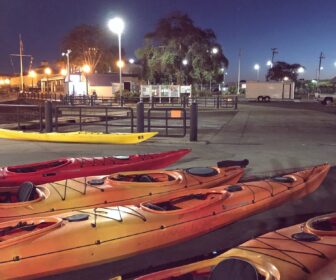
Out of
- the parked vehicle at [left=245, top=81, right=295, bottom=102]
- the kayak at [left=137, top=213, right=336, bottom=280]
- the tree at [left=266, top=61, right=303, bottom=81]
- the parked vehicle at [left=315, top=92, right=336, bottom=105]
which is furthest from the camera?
the tree at [left=266, top=61, right=303, bottom=81]

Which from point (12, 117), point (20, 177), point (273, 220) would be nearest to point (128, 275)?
point (273, 220)

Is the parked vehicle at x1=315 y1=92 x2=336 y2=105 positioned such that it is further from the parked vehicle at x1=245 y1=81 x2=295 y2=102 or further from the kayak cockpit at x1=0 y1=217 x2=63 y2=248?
the kayak cockpit at x1=0 y1=217 x2=63 y2=248

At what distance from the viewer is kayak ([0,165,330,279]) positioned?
400 centimetres

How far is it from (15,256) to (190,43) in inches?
1858

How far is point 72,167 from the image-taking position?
7340 mm

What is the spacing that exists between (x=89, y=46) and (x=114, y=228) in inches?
2489

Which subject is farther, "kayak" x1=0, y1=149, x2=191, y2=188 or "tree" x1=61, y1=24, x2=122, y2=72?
"tree" x1=61, y1=24, x2=122, y2=72

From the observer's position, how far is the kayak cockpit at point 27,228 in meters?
4.09

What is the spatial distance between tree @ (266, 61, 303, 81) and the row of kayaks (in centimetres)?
9913

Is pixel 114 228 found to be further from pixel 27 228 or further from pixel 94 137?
pixel 94 137

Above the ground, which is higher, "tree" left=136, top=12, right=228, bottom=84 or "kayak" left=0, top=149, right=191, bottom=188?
"tree" left=136, top=12, right=228, bottom=84

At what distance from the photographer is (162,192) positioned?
5.84m

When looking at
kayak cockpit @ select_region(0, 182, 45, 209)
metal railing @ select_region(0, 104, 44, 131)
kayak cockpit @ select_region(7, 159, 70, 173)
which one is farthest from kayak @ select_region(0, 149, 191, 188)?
metal railing @ select_region(0, 104, 44, 131)

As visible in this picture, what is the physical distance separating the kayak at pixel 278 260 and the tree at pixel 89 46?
63196mm
